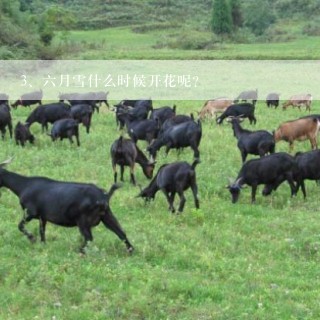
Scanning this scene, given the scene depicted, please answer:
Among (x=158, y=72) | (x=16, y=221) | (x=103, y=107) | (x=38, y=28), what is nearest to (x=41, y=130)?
(x=103, y=107)

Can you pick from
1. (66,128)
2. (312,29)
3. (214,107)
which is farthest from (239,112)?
(312,29)

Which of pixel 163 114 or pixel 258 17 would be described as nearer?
pixel 163 114

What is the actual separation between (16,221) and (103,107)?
17759 mm

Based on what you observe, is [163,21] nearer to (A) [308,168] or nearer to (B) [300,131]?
(B) [300,131]

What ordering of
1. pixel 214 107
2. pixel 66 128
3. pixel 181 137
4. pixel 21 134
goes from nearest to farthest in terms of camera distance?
1. pixel 181 137
2. pixel 66 128
3. pixel 21 134
4. pixel 214 107

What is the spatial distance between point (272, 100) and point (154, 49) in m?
28.8

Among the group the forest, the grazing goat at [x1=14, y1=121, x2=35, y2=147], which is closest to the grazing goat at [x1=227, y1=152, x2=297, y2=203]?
the grazing goat at [x1=14, y1=121, x2=35, y2=147]

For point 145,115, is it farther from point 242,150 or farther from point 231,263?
point 231,263

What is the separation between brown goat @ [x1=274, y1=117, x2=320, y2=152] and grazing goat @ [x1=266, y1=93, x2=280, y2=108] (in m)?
11.5

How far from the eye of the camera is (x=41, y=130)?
2291 cm

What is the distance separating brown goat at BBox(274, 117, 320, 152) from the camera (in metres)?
19.5

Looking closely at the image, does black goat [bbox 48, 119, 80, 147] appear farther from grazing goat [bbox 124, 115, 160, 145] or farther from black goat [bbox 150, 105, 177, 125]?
black goat [bbox 150, 105, 177, 125]

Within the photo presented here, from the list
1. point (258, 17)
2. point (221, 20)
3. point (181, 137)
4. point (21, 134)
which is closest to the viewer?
point (181, 137)

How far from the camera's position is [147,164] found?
16.2 meters
